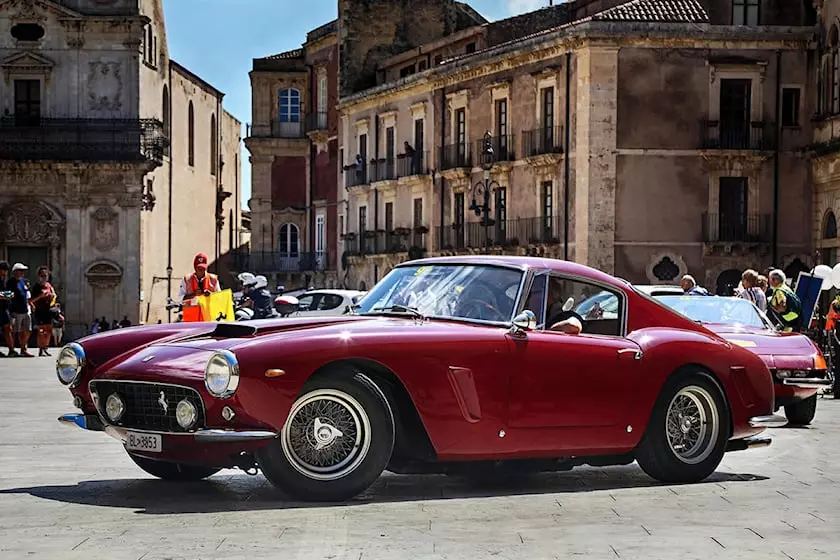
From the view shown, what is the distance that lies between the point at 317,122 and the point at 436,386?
198 feet

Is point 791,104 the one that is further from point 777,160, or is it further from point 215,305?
point 215,305

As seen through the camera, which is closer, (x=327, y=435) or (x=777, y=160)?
(x=327, y=435)

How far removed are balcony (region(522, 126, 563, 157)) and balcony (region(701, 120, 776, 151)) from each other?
14.1 feet

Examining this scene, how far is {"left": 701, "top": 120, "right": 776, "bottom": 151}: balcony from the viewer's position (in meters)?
45.7

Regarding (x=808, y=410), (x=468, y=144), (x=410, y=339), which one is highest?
(x=468, y=144)

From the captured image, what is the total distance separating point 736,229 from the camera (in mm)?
45938

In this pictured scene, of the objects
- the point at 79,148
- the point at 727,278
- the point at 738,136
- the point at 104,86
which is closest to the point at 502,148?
the point at 738,136

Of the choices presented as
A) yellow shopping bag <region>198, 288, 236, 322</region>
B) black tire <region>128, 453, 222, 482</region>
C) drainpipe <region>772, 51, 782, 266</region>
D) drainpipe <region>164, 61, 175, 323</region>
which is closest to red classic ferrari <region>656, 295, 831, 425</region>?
yellow shopping bag <region>198, 288, 236, 322</region>

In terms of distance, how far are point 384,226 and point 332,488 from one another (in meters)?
51.1

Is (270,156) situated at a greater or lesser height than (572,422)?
greater

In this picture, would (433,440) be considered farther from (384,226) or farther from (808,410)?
(384,226)

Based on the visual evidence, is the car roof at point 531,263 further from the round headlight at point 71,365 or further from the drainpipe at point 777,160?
the drainpipe at point 777,160

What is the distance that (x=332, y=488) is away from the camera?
8.65m

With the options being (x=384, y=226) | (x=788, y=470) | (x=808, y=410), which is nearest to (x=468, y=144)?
(x=384, y=226)
